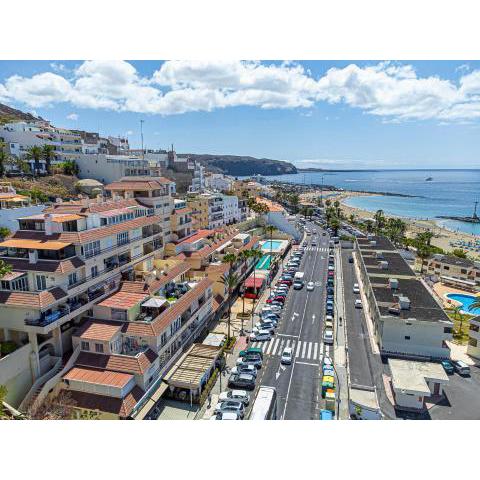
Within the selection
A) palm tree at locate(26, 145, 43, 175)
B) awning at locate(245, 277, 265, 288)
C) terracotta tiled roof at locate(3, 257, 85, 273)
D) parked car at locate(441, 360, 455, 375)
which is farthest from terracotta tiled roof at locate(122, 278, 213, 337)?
palm tree at locate(26, 145, 43, 175)

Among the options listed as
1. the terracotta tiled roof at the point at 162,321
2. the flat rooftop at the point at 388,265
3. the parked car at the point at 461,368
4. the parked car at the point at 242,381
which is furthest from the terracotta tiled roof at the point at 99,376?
the flat rooftop at the point at 388,265

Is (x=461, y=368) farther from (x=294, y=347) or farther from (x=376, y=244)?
(x=376, y=244)

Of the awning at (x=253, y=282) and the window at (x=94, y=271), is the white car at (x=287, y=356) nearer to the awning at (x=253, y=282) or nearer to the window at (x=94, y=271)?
the awning at (x=253, y=282)

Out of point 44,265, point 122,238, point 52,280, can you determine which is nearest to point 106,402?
point 52,280

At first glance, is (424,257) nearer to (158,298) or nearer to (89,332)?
(158,298)

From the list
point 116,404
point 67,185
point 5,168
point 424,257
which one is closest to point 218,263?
point 116,404

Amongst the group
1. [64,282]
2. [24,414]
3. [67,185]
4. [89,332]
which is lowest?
[24,414]
